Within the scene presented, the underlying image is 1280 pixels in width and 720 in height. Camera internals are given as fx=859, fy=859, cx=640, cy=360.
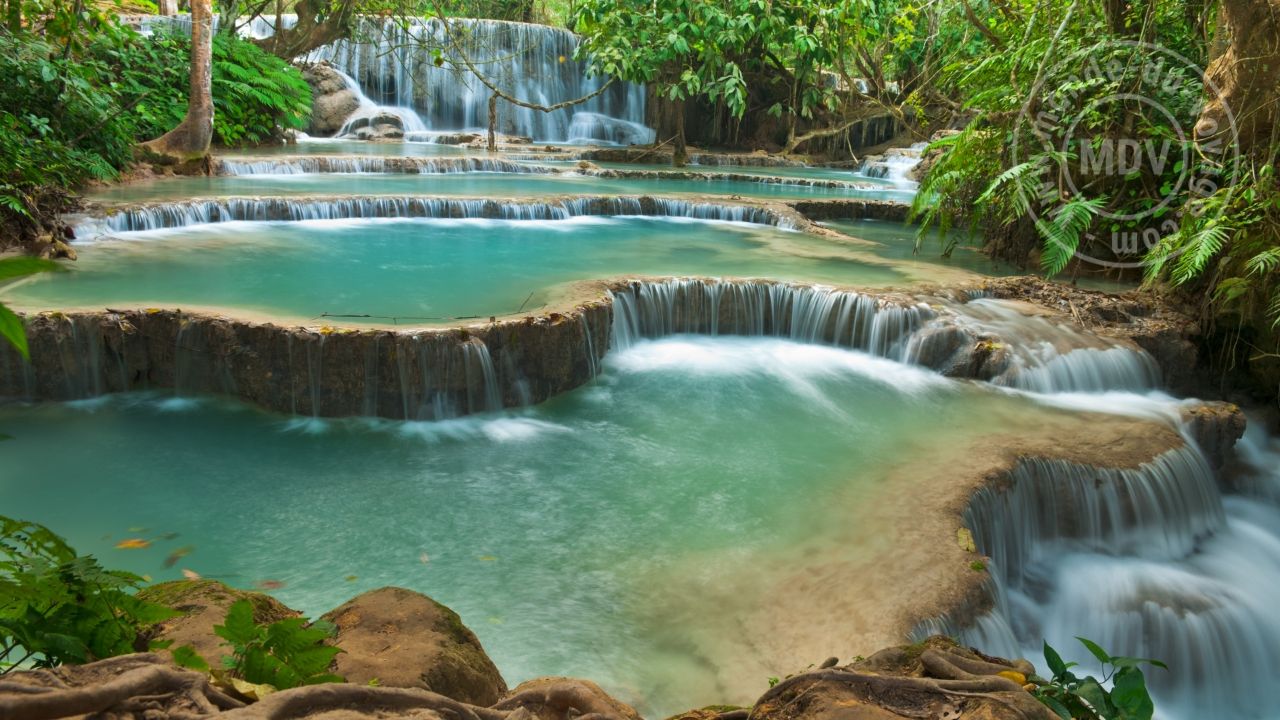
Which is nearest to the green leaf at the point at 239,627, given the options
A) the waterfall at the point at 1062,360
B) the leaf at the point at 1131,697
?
the leaf at the point at 1131,697

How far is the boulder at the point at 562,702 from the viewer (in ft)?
6.65

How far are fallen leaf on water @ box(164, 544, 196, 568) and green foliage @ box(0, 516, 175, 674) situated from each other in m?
2.36

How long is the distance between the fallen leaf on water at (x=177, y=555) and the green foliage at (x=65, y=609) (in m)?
2.36

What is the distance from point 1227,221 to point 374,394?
258 inches

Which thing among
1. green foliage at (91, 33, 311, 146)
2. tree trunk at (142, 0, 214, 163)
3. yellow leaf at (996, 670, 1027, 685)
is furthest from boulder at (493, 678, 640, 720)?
green foliage at (91, 33, 311, 146)

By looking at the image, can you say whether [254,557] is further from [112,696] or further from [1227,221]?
[1227,221]

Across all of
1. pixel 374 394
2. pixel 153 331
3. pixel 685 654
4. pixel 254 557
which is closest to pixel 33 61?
pixel 153 331

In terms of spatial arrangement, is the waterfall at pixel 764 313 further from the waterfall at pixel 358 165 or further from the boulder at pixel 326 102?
the boulder at pixel 326 102

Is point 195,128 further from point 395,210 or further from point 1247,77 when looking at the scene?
point 1247,77

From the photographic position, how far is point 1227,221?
6.64 m

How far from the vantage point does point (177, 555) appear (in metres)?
4.26

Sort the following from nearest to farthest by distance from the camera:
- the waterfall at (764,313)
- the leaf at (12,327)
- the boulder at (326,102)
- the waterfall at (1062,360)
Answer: the leaf at (12,327) → the waterfall at (1062,360) → the waterfall at (764,313) → the boulder at (326,102)

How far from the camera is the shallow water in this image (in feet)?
36.9

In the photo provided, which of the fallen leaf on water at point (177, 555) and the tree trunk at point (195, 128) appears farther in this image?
the tree trunk at point (195, 128)
